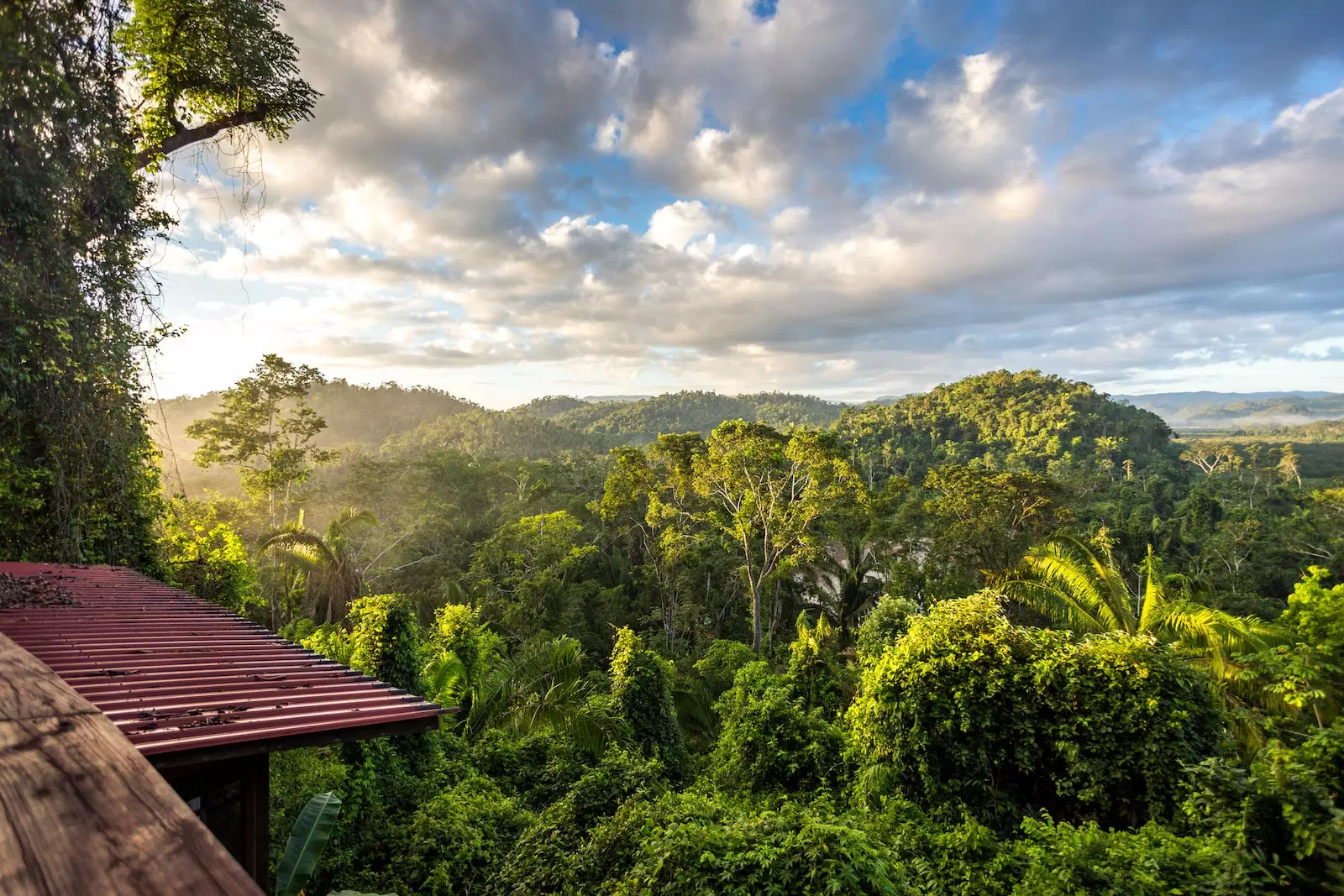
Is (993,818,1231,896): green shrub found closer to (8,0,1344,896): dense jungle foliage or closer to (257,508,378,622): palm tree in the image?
(8,0,1344,896): dense jungle foliage

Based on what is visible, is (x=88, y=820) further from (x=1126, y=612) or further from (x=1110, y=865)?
(x=1126, y=612)

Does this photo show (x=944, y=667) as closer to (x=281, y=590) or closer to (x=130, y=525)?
(x=130, y=525)

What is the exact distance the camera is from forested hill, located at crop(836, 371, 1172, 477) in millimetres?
49781

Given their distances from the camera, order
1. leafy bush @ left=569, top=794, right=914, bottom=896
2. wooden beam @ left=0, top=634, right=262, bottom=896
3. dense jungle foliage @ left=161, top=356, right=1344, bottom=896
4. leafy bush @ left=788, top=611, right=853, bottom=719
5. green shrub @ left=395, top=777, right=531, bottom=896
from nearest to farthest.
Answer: wooden beam @ left=0, top=634, right=262, bottom=896 < leafy bush @ left=569, top=794, right=914, bottom=896 < dense jungle foliage @ left=161, top=356, right=1344, bottom=896 < green shrub @ left=395, top=777, right=531, bottom=896 < leafy bush @ left=788, top=611, right=853, bottom=719

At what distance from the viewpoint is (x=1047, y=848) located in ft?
15.9

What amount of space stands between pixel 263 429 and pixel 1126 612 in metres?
21.2

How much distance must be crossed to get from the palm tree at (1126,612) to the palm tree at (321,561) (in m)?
13.9

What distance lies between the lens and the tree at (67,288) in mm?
5293

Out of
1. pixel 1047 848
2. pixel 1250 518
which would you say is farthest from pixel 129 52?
pixel 1250 518

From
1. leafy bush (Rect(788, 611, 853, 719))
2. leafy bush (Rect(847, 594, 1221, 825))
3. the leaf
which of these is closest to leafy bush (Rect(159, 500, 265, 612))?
the leaf

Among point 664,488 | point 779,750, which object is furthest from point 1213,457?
point 779,750

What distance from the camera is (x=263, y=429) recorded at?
17484 millimetres

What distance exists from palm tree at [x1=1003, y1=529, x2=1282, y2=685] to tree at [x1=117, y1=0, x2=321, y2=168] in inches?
532

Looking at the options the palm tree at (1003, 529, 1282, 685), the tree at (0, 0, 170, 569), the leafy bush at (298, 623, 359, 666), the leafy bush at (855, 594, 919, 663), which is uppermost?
the tree at (0, 0, 170, 569)
